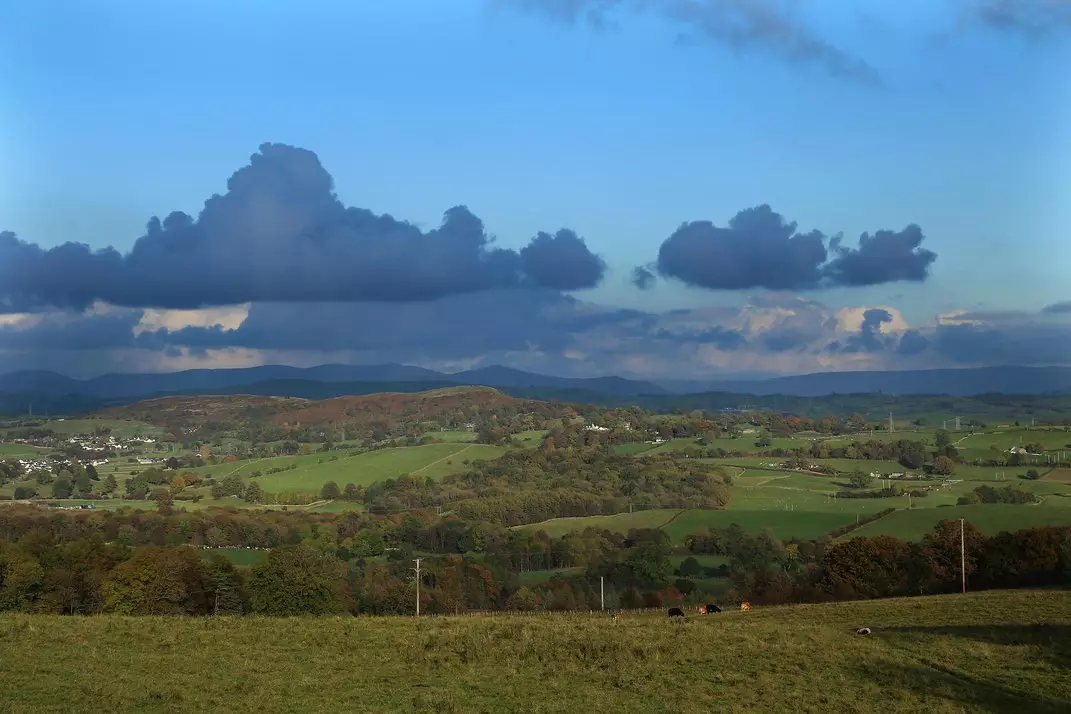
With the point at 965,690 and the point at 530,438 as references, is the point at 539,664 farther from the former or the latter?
the point at 530,438

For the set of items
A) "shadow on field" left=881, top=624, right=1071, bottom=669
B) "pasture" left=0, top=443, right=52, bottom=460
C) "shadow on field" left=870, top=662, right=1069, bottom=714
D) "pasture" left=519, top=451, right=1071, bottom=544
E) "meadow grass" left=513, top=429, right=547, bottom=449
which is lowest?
"pasture" left=519, top=451, right=1071, bottom=544

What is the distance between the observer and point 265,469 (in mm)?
164875

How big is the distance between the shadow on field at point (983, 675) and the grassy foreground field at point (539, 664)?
7 centimetres

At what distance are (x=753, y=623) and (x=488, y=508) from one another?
313 feet

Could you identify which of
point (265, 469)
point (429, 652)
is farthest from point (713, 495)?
point (429, 652)

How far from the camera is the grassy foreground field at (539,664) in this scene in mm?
22297

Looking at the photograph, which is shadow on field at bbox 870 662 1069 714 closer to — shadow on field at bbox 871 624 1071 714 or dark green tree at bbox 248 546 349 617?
shadow on field at bbox 871 624 1071 714

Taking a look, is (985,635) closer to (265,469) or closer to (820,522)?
(820,522)

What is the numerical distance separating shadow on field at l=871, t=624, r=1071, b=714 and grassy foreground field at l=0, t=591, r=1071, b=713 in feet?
0.22

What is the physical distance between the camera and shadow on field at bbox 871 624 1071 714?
73.0 ft

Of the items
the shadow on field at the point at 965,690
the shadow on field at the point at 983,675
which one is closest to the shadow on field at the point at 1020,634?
the shadow on field at the point at 983,675

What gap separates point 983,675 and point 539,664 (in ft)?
37.7

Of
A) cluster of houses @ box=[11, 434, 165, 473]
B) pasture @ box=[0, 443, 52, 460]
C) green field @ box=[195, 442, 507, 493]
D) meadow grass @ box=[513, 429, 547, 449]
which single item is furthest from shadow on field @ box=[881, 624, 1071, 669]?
pasture @ box=[0, 443, 52, 460]

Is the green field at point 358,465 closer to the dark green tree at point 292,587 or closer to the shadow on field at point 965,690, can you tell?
the dark green tree at point 292,587
